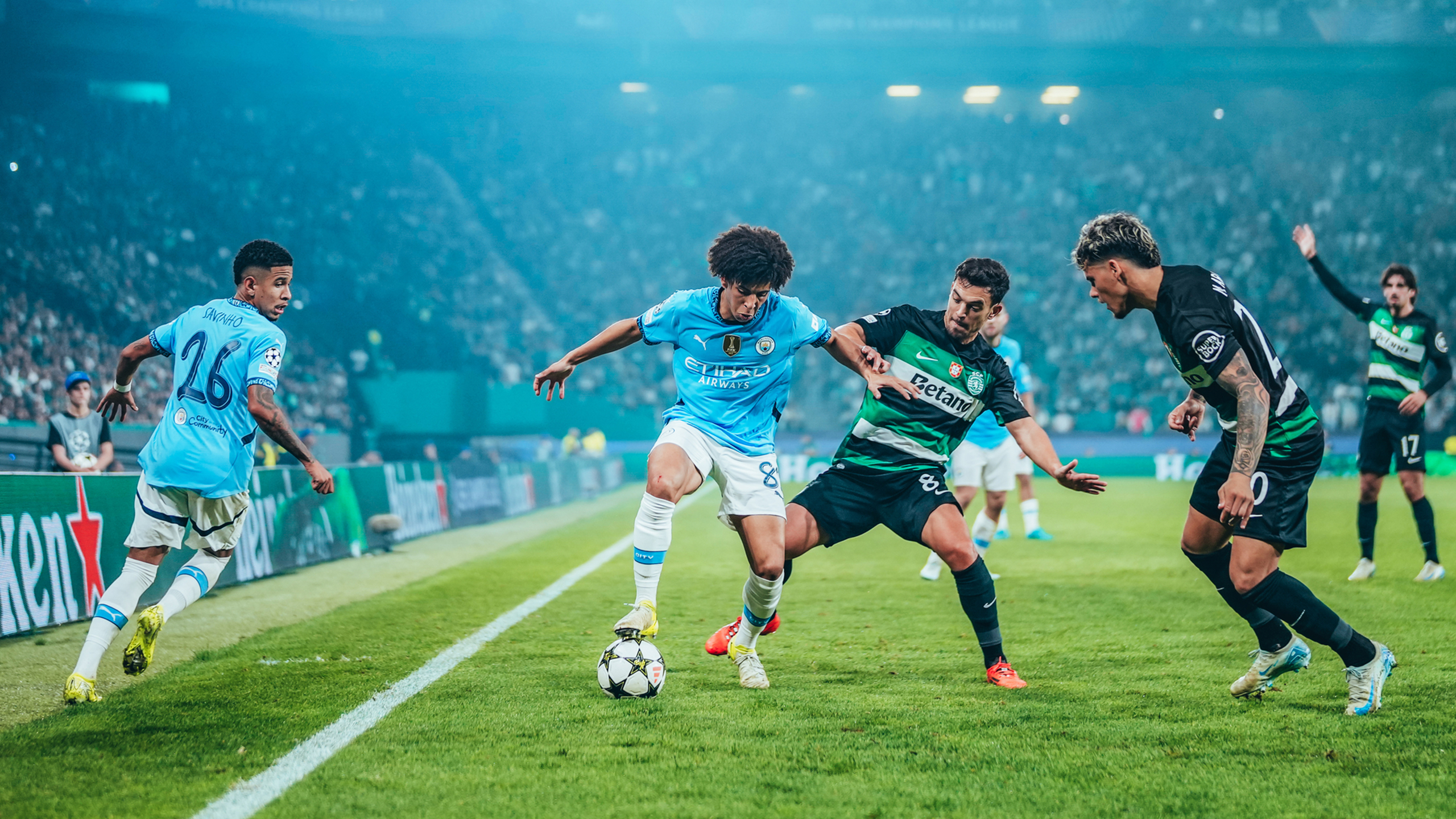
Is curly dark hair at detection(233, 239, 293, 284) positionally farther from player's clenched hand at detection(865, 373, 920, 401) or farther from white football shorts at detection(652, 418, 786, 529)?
player's clenched hand at detection(865, 373, 920, 401)

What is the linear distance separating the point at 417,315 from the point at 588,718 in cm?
3223

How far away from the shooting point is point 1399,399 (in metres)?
9.02

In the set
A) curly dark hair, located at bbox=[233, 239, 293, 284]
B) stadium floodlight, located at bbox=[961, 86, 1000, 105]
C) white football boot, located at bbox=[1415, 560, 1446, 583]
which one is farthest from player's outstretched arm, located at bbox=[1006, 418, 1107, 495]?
stadium floodlight, located at bbox=[961, 86, 1000, 105]

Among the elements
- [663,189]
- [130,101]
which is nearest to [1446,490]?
[663,189]

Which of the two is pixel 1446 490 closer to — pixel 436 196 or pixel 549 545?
pixel 549 545

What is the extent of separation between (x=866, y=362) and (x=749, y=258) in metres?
0.80

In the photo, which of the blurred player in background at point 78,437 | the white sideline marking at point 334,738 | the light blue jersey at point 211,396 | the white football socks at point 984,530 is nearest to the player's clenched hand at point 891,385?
the white sideline marking at point 334,738

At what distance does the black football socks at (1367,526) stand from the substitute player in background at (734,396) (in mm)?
6272

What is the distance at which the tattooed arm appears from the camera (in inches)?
159

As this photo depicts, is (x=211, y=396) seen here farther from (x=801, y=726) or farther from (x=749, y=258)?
(x=801, y=726)

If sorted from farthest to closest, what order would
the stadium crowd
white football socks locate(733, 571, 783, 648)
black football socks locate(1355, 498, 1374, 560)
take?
the stadium crowd < black football socks locate(1355, 498, 1374, 560) < white football socks locate(733, 571, 783, 648)

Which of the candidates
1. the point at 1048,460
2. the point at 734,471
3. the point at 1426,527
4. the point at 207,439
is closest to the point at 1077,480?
the point at 1048,460

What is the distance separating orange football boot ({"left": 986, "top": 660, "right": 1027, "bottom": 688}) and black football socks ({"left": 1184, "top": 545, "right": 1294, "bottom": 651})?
3.14ft

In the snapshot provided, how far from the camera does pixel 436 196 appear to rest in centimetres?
3884
